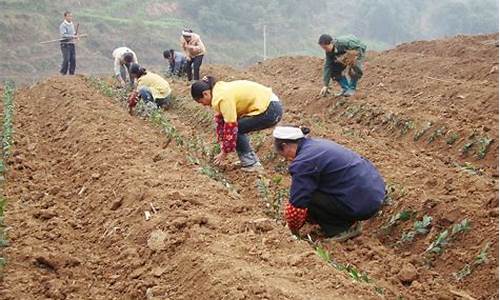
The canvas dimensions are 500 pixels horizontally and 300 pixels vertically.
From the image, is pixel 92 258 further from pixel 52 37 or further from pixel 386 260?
pixel 52 37

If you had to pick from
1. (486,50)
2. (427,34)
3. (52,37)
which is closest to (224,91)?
(486,50)

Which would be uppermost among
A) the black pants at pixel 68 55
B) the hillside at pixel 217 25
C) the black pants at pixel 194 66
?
the black pants at pixel 194 66

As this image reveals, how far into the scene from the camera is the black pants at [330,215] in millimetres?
4488

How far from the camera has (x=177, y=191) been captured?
5.02 metres

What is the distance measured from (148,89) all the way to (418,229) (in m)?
6.03

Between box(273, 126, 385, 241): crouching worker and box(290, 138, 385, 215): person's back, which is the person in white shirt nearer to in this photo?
box(273, 126, 385, 241): crouching worker

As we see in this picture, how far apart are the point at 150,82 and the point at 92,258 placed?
6.15 metres

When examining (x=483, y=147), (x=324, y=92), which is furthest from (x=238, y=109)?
(x=324, y=92)

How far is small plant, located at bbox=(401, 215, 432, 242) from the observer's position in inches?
189

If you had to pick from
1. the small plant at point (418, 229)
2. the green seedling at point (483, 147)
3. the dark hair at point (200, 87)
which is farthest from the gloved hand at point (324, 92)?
the small plant at point (418, 229)

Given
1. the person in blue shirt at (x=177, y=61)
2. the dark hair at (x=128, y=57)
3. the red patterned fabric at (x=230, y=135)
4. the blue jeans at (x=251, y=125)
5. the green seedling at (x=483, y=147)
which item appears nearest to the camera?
the red patterned fabric at (x=230, y=135)

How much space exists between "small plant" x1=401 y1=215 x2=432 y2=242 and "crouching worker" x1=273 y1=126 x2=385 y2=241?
0.50 meters

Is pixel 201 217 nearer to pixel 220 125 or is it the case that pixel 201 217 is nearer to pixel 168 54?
pixel 220 125

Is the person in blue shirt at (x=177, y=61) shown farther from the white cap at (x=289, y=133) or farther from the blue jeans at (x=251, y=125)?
the white cap at (x=289, y=133)
